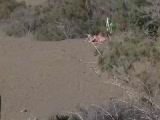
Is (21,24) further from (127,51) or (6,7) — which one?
(127,51)

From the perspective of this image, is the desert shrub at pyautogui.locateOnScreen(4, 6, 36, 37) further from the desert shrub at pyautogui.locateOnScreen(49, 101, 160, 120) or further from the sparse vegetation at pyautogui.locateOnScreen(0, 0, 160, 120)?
the desert shrub at pyautogui.locateOnScreen(49, 101, 160, 120)

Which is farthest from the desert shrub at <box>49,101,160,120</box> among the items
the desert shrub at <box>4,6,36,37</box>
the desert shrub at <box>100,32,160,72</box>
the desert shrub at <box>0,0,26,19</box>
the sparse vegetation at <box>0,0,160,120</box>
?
the desert shrub at <box>0,0,26,19</box>

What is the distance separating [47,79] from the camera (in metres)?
14.4

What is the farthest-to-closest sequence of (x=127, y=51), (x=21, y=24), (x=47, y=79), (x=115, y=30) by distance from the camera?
(x=21, y=24) < (x=115, y=30) < (x=127, y=51) < (x=47, y=79)

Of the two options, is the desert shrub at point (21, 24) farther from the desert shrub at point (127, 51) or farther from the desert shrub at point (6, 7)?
the desert shrub at point (127, 51)

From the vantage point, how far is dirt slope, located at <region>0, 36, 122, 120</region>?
1238cm

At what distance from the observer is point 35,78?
571 inches

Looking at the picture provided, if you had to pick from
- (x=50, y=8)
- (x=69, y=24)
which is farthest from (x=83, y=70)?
(x=50, y=8)

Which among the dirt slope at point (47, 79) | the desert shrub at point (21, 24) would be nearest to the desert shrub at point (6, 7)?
the desert shrub at point (21, 24)

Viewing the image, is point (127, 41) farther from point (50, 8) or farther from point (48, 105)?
point (50, 8)

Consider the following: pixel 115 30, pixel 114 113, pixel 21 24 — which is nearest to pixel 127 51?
pixel 115 30

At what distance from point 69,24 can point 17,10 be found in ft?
14.6

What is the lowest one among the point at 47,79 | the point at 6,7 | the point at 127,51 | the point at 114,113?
the point at 47,79

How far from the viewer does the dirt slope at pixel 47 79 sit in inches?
488
